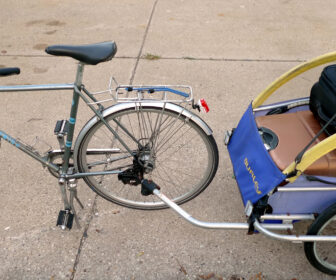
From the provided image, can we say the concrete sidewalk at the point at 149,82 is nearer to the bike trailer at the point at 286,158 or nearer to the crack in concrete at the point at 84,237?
the crack in concrete at the point at 84,237

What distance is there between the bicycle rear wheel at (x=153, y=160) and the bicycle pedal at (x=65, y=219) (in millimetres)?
251

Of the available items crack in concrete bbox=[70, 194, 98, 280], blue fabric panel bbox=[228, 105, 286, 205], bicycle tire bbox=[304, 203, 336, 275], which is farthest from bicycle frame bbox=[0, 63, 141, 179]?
bicycle tire bbox=[304, 203, 336, 275]

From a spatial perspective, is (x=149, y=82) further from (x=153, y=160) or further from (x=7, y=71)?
(x=7, y=71)

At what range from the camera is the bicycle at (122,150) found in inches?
A: 71.1

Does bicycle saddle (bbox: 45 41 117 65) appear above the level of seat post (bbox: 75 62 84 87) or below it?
above

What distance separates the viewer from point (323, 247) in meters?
2.03

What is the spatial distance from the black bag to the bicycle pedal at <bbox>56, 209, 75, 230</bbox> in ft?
5.51

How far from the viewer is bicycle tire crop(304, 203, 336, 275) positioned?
5.58ft

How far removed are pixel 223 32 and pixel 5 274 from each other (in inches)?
160

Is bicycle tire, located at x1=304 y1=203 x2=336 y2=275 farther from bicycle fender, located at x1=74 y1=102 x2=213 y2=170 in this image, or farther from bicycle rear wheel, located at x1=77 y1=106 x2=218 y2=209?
bicycle fender, located at x1=74 y1=102 x2=213 y2=170

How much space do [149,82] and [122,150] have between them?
1.69 meters

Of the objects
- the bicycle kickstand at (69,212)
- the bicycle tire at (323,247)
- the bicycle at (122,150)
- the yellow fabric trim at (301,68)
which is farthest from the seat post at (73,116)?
the bicycle tire at (323,247)

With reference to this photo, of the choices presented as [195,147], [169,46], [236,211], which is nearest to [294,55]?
[169,46]

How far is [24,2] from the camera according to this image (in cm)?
576
